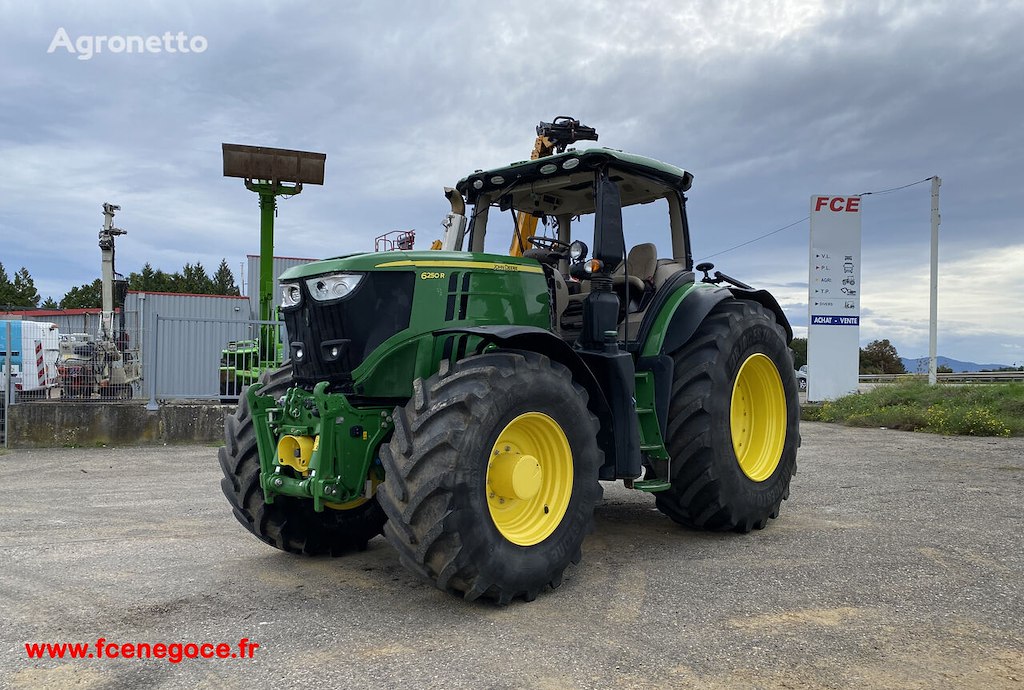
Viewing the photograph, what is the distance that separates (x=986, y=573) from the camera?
193 inches

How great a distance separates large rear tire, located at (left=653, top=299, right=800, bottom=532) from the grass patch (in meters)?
8.08

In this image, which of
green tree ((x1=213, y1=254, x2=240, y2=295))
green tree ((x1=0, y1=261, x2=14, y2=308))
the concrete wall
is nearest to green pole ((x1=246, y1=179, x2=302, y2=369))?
the concrete wall

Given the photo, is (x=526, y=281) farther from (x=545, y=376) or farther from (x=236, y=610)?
(x=236, y=610)

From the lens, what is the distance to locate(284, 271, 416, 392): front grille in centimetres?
465

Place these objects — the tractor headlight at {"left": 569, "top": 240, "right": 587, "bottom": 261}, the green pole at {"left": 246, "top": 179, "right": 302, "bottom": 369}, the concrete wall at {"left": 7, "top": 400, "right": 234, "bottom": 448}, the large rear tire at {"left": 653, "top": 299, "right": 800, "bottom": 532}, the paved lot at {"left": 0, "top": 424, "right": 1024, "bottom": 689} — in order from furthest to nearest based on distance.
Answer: the green pole at {"left": 246, "top": 179, "right": 302, "bottom": 369} → the concrete wall at {"left": 7, "top": 400, "right": 234, "bottom": 448} → the large rear tire at {"left": 653, "top": 299, "right": 800, "bottom": 532} → the tractor headlight at {"left": 569, "top": 240, "right": 587, "bottom": 261} → the paved lot at {"left": 0, "top": 424, "right": 1024, "bottom": 689}

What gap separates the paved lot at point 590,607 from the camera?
347cm

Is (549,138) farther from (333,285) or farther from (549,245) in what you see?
(333,285)

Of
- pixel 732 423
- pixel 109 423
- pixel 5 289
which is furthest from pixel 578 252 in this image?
pixel 5 289

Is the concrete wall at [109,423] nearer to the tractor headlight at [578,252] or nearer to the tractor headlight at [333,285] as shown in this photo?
the tractor headlight at [333,285]

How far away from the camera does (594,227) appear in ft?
18.5

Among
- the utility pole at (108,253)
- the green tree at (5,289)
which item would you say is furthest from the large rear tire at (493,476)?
the green tree at (5,289)

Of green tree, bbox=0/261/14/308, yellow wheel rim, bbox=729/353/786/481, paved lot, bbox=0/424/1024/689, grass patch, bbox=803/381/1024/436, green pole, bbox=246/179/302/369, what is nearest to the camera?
paved lot, bbox=0/424/1024/689

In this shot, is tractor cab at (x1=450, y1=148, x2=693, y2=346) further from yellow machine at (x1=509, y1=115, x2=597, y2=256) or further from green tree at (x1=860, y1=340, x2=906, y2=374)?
green tree at (x1=860, y1=340, x2=906, y2=374)

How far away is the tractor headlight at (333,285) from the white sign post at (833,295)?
614 inches
